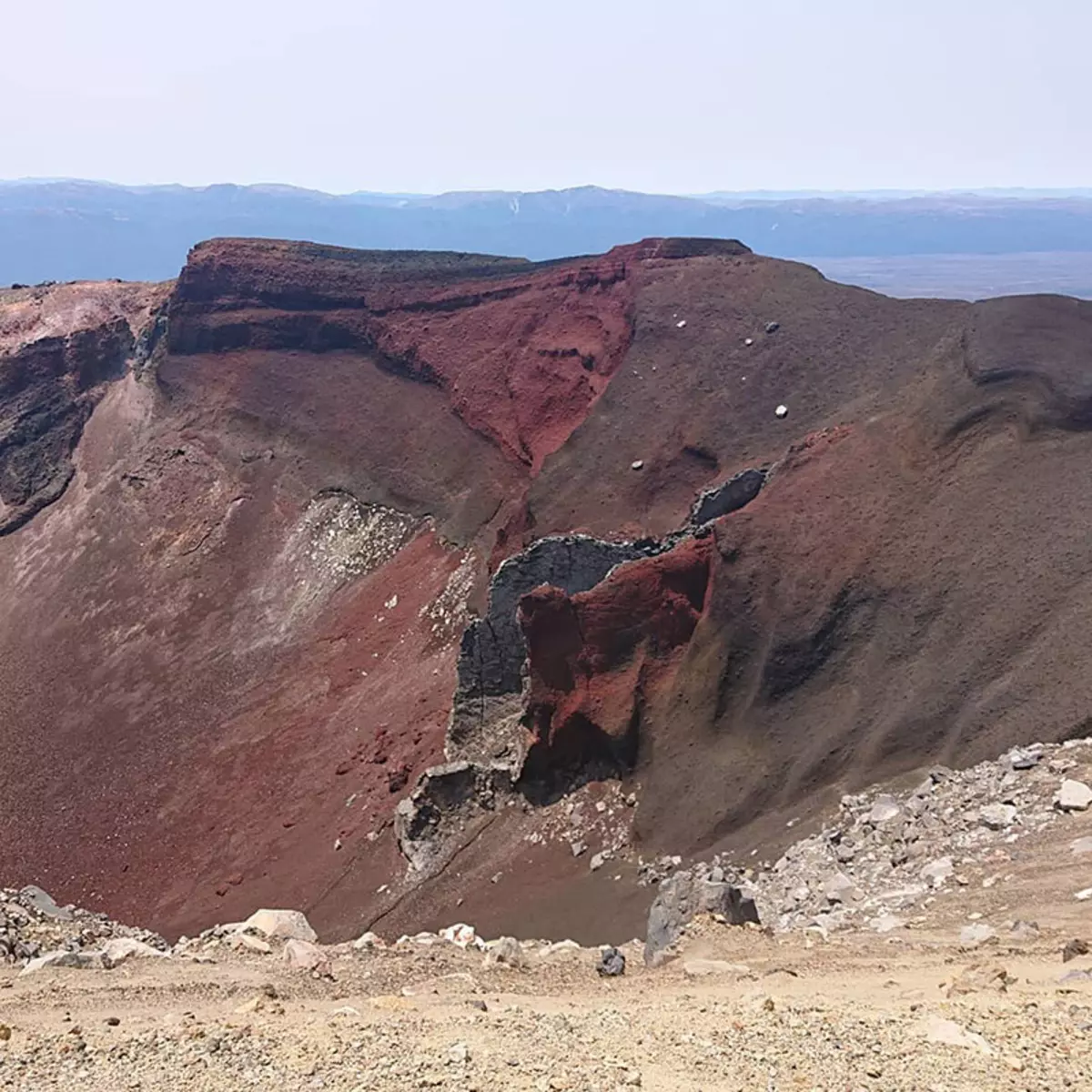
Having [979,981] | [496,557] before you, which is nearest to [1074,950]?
[979,981]

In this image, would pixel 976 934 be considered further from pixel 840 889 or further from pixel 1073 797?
pixel 1073 797

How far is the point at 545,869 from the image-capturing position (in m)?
19.6

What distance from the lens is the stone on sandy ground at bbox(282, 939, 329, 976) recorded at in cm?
1095

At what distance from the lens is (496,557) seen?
3041cm

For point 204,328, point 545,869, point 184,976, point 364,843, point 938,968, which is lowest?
point 364,843

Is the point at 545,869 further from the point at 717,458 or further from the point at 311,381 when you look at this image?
the point at 311,381

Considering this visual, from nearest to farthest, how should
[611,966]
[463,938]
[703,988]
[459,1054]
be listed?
[459,1054], [703,988], [611,966], [463,938]

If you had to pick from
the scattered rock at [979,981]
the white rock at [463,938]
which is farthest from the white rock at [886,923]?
the white rock at [463,938]

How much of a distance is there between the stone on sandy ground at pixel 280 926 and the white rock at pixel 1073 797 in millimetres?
9595

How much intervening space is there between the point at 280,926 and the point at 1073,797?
402 inches

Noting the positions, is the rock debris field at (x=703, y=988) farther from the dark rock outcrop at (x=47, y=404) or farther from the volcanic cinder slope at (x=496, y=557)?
the dark rock outcrop at (x=47, y=404)

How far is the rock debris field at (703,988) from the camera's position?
24.3 feet

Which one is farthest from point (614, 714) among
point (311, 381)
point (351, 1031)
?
point (311, 381)

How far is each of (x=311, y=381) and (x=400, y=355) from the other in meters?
4.45
